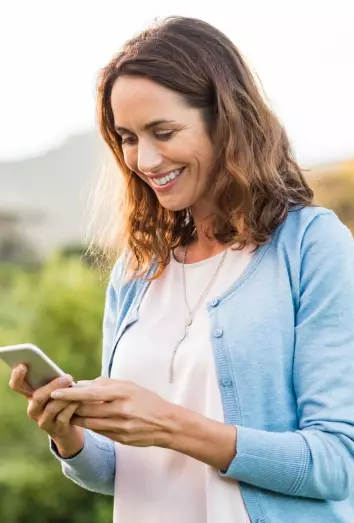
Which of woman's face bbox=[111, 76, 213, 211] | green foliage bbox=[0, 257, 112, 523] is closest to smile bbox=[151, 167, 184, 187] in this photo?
woman's face bbox=[111, 76, 213, 211]

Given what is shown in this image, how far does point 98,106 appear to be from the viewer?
7.30 ft

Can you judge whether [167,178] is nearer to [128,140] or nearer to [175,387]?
[128,140]

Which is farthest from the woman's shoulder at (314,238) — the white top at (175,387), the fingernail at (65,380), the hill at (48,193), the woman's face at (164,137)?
the hill at (48,193)

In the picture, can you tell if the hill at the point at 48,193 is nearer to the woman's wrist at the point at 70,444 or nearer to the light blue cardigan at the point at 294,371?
the woman's wrist at the point at 70,444

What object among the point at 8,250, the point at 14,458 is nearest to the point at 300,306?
the point at 14,458

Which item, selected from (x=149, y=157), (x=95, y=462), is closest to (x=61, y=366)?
(x=95, y=462)

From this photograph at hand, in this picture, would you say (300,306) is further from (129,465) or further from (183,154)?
(129,465)

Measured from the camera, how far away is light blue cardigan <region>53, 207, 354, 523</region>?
1.83m

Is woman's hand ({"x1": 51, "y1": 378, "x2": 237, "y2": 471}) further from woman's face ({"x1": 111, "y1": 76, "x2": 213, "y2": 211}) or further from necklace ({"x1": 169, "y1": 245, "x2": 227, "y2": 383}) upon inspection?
woman's face ({"x1": 111, "y1": 76, "x2": 213, "y2": 211})

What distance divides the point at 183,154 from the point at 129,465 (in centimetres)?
70

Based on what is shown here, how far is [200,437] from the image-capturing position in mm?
1810

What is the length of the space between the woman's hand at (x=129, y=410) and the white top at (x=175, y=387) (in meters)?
0.16

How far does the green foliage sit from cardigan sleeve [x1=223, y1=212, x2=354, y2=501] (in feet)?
6.71

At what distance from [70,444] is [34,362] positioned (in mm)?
352
